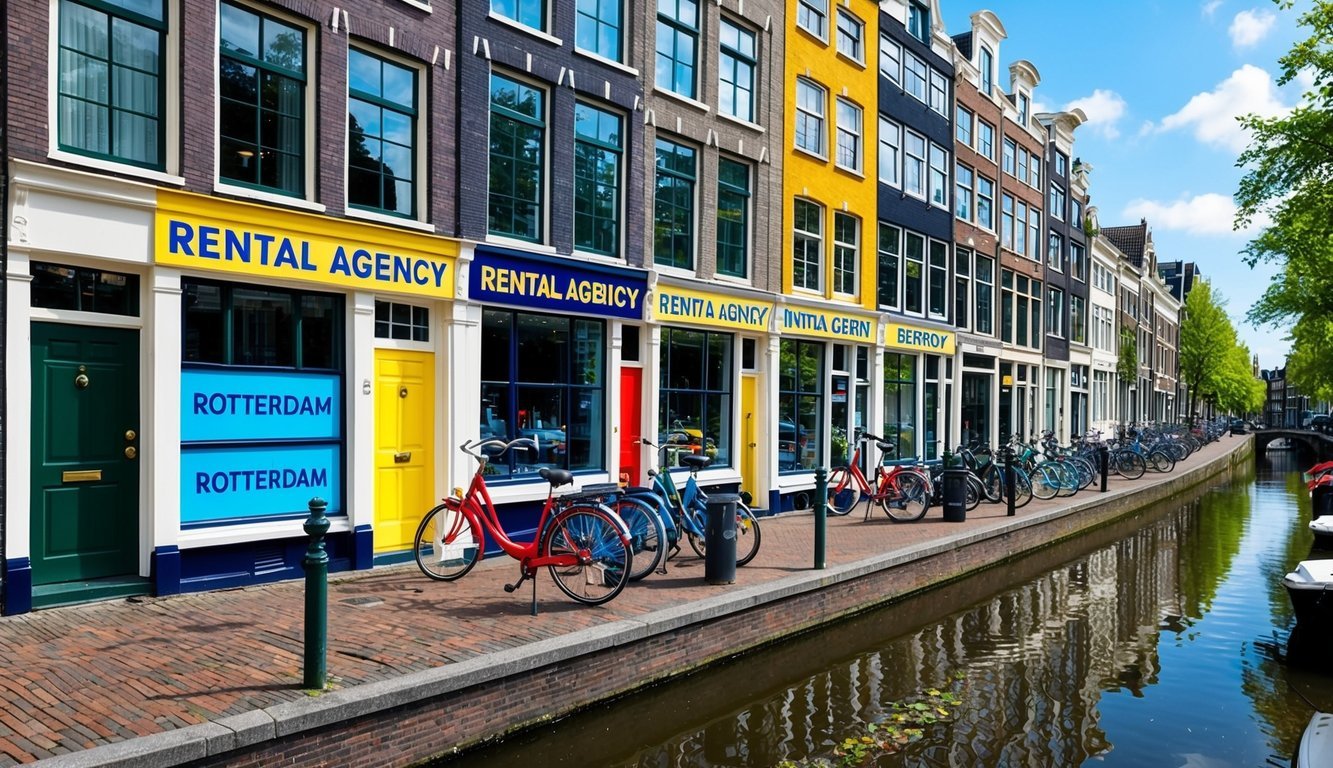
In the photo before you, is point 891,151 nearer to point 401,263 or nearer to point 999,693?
point 401,263

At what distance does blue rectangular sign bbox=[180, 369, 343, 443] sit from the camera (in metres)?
8.68

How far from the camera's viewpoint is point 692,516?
34.9 ft

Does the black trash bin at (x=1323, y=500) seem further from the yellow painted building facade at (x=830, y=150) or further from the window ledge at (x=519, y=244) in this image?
the window ledge at (x=519, y=244)

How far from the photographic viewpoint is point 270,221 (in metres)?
8.91

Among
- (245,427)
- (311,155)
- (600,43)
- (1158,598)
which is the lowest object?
(1158,598)

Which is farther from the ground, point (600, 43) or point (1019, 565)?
point (600, 43)

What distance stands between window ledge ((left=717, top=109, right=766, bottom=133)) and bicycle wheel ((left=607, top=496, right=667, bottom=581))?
7.81 metres

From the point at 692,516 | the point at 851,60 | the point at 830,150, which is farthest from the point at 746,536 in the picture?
the point at 851,60

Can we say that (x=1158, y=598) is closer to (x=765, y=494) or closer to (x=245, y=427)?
(x=765, y=494)

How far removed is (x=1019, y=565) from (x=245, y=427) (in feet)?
35.3

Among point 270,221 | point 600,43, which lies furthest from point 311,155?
point 600,43

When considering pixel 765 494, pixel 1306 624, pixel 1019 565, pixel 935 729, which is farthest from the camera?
pixel 765 494

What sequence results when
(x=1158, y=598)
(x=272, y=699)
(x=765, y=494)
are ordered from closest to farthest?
(x=272, y=699)
(x=1158, y=598)
(x=765, y=494)

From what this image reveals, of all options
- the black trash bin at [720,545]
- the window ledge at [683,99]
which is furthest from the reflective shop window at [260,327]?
the window ledge at [683,99]
